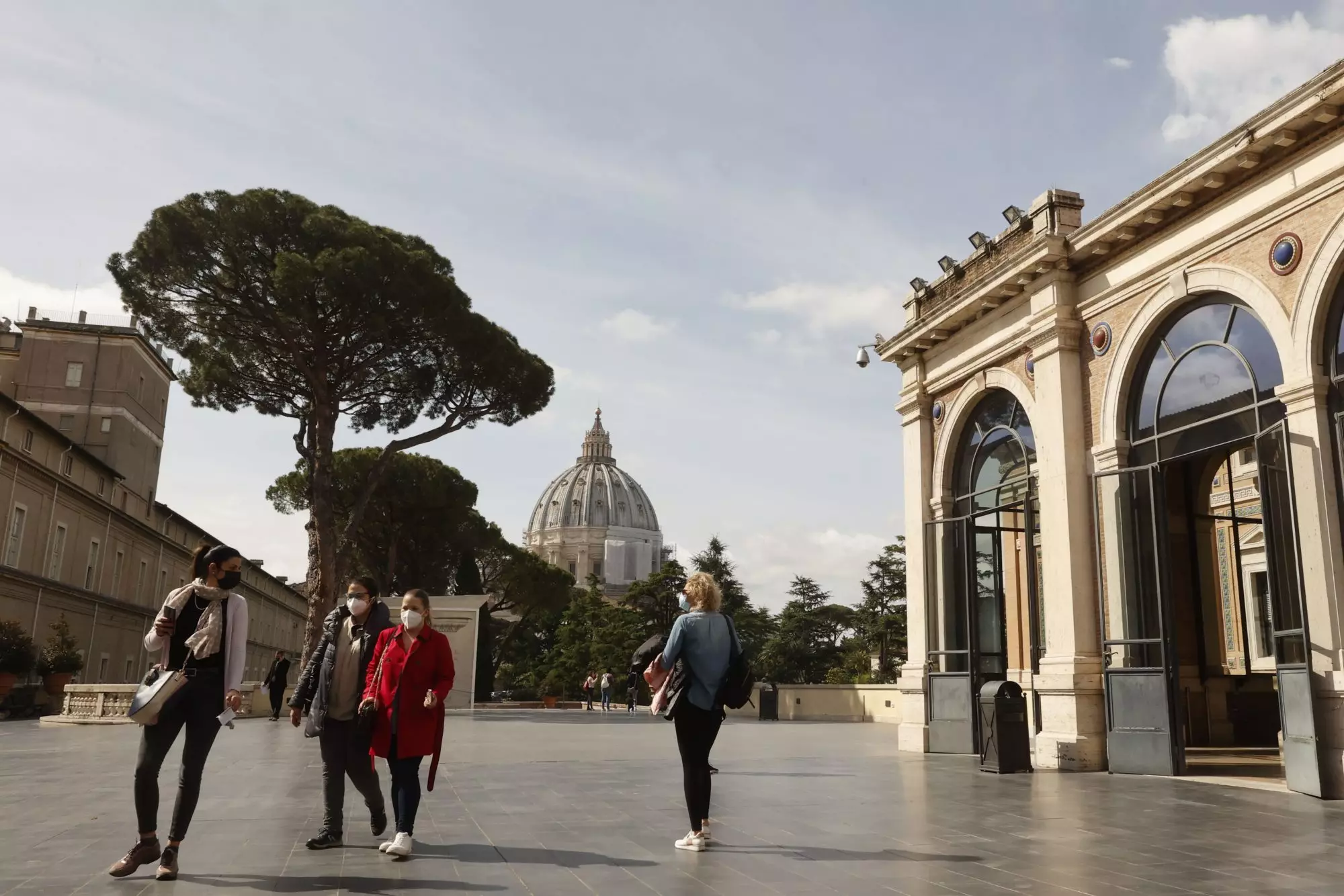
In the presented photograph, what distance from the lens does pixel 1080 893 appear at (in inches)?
188

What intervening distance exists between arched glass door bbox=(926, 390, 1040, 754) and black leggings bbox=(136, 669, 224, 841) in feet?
34.2

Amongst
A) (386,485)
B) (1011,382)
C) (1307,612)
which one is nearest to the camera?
(1307,612)

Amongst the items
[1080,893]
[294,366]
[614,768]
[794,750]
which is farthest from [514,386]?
[1080,893]

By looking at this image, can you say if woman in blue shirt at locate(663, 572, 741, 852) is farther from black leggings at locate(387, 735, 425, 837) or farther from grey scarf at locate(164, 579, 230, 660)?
grey scarf at locate(164, 579, 230, 660)

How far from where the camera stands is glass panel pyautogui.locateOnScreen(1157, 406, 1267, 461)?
1048 centimetres

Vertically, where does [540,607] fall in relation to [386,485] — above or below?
below

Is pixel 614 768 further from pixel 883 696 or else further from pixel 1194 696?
pixel 883 696

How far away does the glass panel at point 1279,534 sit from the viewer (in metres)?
9.54

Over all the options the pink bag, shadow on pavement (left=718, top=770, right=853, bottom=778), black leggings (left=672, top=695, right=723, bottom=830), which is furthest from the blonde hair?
shadow on pavement (left=718, top=770, right=853, bottom=778)

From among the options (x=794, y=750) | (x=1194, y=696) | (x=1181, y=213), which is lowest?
(x=794, y=750)

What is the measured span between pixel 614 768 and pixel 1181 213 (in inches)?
353

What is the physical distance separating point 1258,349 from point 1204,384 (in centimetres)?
80

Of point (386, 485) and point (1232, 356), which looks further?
point (386, 485)

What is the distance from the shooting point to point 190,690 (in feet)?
16.9
